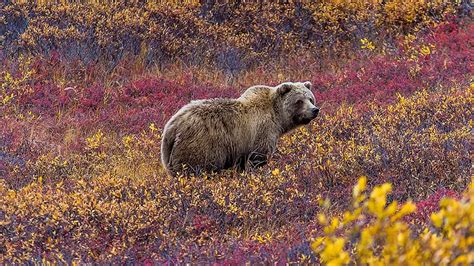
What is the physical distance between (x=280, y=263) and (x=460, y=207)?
2299 millimetres

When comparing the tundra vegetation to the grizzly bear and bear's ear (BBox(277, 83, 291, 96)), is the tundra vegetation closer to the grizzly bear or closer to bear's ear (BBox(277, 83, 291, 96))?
the grizzly bear

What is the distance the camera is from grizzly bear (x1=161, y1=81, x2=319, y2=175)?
26.6 feet

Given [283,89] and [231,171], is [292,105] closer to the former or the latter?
[283,89]

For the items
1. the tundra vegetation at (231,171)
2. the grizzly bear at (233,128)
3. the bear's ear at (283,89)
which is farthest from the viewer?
the bear's ear at (283,89)

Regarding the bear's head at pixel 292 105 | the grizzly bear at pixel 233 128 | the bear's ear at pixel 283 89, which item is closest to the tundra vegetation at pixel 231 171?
the grizzly bear at pixel 233 128

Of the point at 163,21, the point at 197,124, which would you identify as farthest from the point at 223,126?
the point at 163,21

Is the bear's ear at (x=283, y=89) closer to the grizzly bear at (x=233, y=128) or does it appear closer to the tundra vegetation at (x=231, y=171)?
the grizzly bear at (x=233, y=128)

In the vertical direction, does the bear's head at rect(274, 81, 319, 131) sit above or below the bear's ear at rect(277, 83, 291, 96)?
below

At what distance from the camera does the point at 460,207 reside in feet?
9.28

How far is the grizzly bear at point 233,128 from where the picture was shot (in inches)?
319

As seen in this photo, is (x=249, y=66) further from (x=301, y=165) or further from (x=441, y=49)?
(x=301, y=165)

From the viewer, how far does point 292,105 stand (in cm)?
924

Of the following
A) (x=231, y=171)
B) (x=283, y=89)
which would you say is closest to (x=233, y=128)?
(x=231, y=171)

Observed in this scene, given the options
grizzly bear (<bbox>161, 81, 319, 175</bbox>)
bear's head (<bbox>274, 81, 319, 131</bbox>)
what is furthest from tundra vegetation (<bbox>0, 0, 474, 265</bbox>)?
bear's head (<bbox>274, 81, 319, 131</bbox>)
